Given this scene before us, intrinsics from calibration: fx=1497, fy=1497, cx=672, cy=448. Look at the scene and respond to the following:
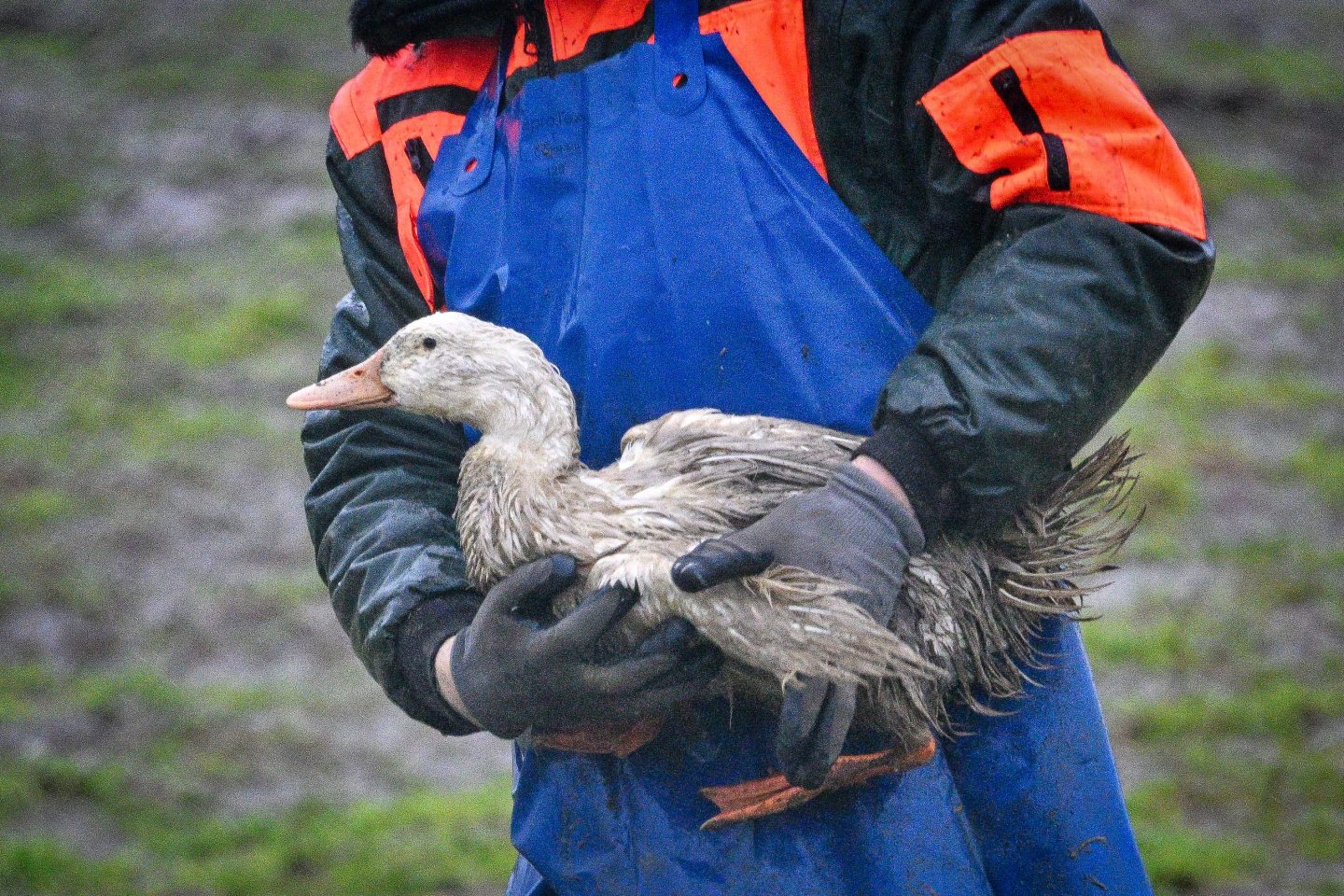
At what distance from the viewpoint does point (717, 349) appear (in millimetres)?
1888

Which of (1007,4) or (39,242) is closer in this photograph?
(1007,4)

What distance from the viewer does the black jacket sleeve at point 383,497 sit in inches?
82.0

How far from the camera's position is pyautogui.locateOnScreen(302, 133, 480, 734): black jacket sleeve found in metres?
2.08

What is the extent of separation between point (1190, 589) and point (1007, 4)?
3.93 m

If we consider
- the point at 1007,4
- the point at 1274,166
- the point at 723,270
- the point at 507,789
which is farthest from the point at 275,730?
the point at 1274,166

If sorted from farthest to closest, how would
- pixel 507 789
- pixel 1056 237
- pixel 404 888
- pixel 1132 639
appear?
pixel 1132 639 < pixel 507 789 < pixel 404 888 < pixel 1056 237

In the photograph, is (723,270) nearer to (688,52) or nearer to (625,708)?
(688,52)

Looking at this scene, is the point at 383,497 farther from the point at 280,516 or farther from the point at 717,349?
the point at 280,516

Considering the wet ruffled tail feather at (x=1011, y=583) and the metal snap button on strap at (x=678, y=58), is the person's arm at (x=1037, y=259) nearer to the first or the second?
the wet ruffled tail feather at (x=1011, y=583)

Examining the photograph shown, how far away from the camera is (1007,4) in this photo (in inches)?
69.3

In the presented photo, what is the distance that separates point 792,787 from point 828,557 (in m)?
0.32

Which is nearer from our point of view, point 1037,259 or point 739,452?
point 1037,259

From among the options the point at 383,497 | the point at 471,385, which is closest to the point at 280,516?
the point at 383,497

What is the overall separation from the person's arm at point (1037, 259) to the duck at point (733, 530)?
0.51ft
